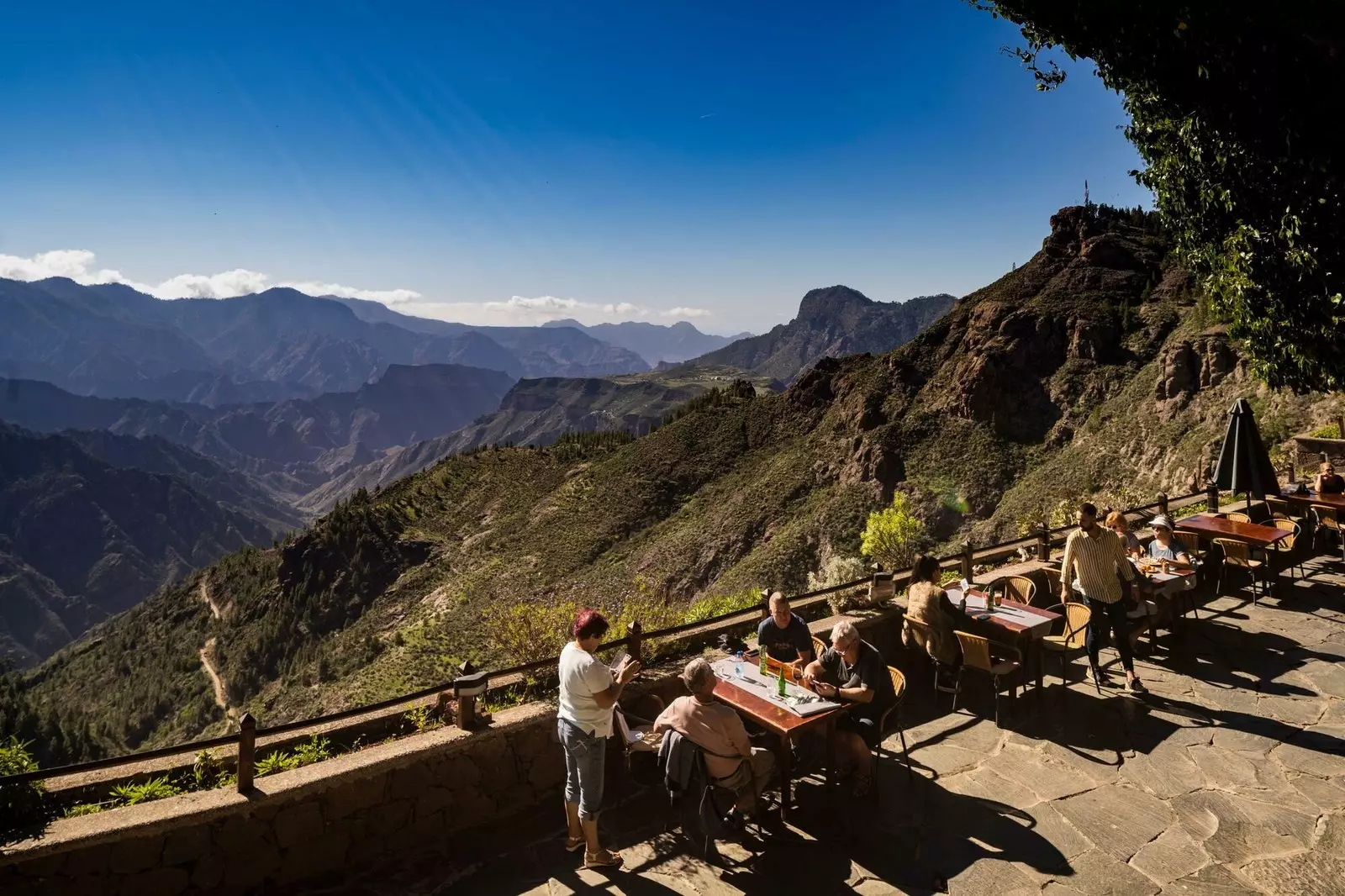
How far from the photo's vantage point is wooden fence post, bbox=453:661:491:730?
561 cm

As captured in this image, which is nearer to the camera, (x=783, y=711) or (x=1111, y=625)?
(x=783, y=711)

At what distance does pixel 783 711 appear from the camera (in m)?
5.62

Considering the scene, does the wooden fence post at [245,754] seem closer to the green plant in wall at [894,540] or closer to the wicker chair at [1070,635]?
the wicker chair at [1070,635]

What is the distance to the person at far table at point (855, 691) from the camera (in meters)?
5.61

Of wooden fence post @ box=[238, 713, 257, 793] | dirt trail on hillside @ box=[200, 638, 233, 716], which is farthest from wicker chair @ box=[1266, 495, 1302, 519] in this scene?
dirt trail on hillside @ box=[200, 638, 233, 716]

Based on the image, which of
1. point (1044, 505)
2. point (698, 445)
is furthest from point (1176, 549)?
point (698, 445)

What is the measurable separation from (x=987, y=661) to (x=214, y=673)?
87.0m

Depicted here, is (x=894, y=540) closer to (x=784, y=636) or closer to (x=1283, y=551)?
(x=1283, y=551)

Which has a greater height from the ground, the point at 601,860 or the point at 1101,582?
the point at 1101,582

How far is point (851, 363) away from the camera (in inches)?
2667

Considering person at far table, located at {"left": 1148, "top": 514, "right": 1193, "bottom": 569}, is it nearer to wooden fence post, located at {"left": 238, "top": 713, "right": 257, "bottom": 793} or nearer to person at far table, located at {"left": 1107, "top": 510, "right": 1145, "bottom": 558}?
person at far table, located at {"left": 1107, "top": 510, "right": 1145, "bottom": 558}

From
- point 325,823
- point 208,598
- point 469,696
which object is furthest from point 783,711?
point 208,598

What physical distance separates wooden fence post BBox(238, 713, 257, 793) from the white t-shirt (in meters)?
2.11

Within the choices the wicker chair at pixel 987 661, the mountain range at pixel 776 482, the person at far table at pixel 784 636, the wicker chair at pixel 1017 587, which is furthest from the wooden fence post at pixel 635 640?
the mountain range at pixel 776 482
